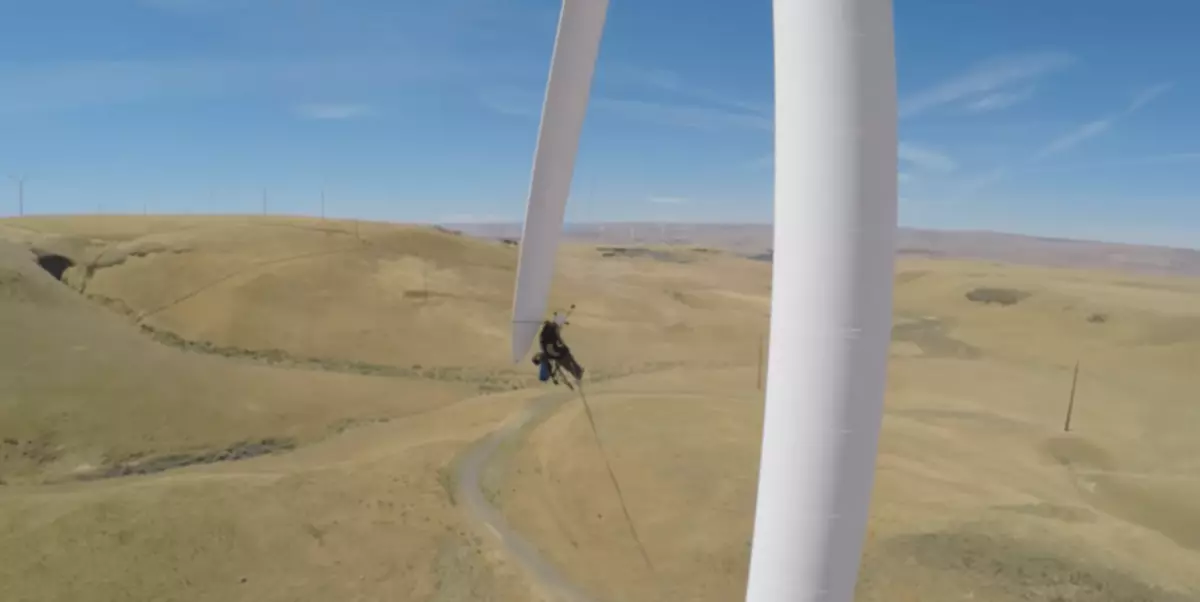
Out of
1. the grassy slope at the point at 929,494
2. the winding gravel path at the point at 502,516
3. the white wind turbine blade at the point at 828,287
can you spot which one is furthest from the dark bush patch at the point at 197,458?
the white wind turbine blade at the point at 828,287

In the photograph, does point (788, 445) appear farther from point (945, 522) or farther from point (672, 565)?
point (945, 522)

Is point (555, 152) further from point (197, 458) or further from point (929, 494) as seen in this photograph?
point (197, 458)

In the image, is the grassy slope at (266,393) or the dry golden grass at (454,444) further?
the grassy slope at (266,393)

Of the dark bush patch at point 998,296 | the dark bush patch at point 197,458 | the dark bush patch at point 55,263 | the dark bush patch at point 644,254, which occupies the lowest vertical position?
the dark bush patch at point 197,458

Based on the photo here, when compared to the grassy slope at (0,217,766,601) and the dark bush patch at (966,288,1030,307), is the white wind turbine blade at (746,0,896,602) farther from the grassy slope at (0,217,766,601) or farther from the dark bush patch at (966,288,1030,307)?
the dark bush patch at (966,288,1030,307)

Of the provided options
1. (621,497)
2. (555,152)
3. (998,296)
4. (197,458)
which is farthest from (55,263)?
(998,296)

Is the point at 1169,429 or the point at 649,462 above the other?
the point at 649,462

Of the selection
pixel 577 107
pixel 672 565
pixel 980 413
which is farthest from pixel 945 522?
pixel 980 413

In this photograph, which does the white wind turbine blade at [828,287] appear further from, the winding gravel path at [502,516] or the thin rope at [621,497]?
the thin rope at [621,497]
